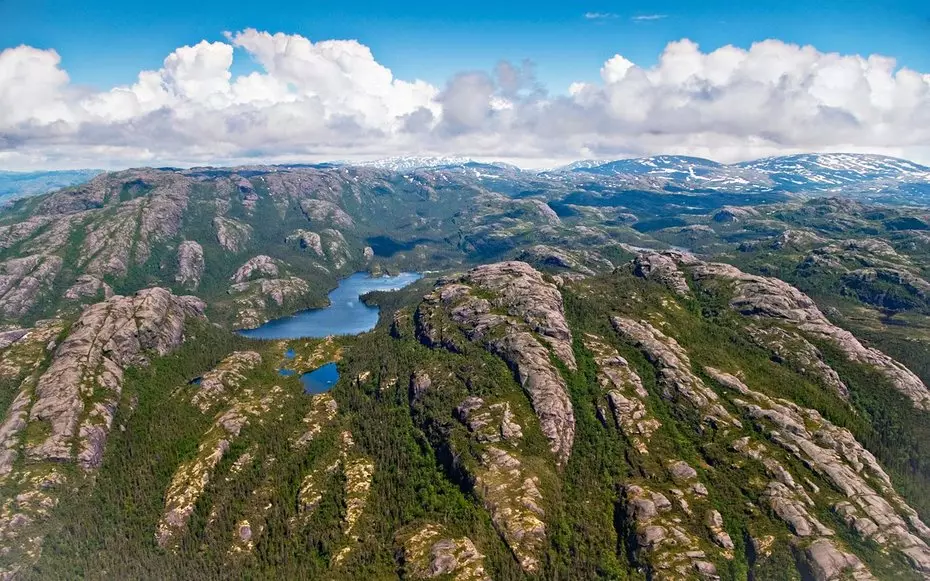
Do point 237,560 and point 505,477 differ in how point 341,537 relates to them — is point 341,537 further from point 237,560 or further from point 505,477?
point 505,477

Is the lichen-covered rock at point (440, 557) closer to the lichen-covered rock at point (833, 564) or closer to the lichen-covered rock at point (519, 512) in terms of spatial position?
the lichen-covered rock at point (519, 512)

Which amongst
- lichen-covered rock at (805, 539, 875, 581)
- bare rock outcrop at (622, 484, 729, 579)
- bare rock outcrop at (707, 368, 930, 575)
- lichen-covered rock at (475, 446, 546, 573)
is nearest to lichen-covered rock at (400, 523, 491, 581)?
lichen-covered rock at (475, 446, 546, 573)

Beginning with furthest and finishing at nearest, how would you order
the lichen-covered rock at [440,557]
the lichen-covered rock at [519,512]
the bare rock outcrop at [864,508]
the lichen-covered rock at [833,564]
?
the lichen-covered rock at [519,512] → the lichen-covered rock at [440,557] → the bare rock outcrop at [864,508] → the lichen-covered rock at [833,564]

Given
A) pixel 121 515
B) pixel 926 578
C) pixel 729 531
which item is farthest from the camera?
pixel 121 515

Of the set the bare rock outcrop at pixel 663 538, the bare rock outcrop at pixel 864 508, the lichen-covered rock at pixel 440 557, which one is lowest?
the lichen-covered rock at pixel 440 557

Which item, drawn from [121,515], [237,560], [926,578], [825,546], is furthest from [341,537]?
[926,578]

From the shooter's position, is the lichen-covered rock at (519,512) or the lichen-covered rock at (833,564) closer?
the lichen-covered rock at (833,564)

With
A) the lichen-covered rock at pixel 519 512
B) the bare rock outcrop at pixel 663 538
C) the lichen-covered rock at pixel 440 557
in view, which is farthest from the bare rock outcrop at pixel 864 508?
the lichen-covered rock at pixel 440 557

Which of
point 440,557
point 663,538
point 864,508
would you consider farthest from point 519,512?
point 864,508

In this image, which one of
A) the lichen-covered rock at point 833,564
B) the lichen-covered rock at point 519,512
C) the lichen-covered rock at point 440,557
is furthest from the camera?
the lichen-covered rock at point 519,512
